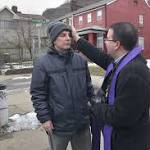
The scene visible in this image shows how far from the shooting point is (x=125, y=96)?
2.84m

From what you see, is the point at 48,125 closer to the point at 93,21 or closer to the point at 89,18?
the point at 93,21

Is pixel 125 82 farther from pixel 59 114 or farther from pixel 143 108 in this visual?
pixel 59 114

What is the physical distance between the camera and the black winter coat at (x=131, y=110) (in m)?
2.83

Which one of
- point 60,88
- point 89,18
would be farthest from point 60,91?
point 89,18

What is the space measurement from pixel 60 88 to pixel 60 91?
3 cm

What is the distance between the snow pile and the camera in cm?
713

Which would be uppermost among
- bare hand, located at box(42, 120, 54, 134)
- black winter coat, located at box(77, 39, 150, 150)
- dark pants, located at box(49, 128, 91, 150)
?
black winter coat, located at box(77, 39, 150, 150)

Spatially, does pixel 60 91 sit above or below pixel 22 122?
above

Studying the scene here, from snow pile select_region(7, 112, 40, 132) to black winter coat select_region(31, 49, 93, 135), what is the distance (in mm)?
3548

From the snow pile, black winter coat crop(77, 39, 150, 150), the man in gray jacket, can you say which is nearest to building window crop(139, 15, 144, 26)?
the snow pile

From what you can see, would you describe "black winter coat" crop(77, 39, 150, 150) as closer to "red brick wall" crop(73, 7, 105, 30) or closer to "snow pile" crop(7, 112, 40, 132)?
"snow pile" crop(7, 112, 40, 132)

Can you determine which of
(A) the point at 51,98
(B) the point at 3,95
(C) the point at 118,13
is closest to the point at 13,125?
(B) the point at 3,95

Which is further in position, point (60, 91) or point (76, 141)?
point (76, 141)

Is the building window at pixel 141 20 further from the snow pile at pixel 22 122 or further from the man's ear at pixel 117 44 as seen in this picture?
the man's ear at pixel 117 44
